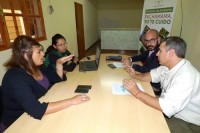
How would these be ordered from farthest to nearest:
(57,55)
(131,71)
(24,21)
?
(24,21), (57,55), (131,71)

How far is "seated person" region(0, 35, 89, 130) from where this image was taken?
38.9 inches

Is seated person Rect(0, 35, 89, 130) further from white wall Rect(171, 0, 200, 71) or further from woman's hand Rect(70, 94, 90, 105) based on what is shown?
white wall Rect(171, 0, 200, 71)

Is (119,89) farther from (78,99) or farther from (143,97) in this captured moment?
(78,99)

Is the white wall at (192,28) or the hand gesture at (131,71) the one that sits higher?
the white wall at (192,28)

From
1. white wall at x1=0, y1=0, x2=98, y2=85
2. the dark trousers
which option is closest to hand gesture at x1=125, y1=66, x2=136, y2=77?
the dark trousers

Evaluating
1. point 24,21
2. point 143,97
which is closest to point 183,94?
point 143,97

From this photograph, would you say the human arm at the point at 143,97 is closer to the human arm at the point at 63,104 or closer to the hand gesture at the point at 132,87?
the hand gesture at the point at 132,87

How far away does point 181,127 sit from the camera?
1.19 m

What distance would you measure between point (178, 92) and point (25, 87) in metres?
1.18

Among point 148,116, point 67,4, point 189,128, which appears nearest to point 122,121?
point 148,116

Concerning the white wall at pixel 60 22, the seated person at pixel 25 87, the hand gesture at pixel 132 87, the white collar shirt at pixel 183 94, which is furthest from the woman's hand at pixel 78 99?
the white wall at pixel 60 22

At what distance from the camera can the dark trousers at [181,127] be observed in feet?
3.76

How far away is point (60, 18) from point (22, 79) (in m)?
3.09

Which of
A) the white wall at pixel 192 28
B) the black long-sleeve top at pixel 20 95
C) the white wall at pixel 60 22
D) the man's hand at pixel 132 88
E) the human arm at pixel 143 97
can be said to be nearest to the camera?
the black long-sleeve top at pixel 20 95
